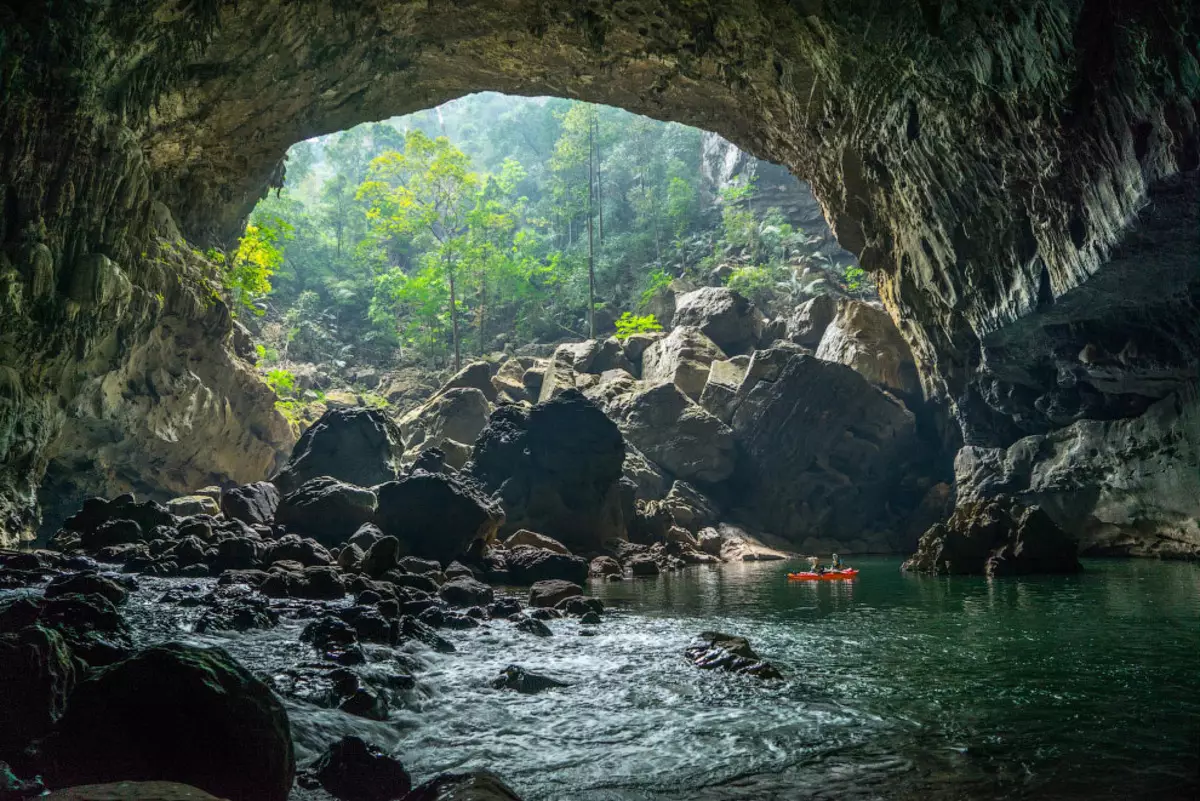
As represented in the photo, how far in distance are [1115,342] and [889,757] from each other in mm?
16676

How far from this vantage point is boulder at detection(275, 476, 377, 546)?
17.0 m

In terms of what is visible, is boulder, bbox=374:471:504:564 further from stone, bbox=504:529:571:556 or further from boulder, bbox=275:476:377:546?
stone, bbox=504:529:571:556

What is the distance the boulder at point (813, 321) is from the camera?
1284 inches

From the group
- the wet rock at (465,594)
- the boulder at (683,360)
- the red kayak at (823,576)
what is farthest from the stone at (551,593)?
the boulder at (683,360)

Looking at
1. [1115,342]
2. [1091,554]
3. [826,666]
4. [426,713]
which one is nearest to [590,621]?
[826,666]

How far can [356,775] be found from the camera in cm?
441

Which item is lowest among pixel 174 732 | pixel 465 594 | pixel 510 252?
pixel 465 594

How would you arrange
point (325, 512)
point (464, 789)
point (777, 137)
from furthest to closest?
point (777, 137) → point (325, 512) → point (464, 789)

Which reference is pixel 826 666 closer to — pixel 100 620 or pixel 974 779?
pixel 974 779

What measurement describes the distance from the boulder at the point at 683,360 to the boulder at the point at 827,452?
379 cm

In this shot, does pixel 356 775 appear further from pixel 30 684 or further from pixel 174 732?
pixel 30 684

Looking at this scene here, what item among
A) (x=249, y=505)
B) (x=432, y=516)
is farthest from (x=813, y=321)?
(x=249, y=505)

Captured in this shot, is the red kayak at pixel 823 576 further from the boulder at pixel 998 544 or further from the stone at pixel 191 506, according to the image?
the stone at pixel 191 506

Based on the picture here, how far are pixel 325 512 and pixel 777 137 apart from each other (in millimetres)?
15560
